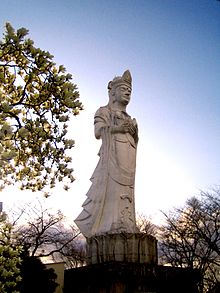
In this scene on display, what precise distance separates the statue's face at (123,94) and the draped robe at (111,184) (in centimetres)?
36

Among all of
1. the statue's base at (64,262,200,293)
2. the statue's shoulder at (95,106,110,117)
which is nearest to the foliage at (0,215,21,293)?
the statue's base at (64,262,200,293)

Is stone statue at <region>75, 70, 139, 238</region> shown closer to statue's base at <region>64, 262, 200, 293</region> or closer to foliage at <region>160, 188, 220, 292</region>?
statue's base at <region>64, 262, 200, 293</region>

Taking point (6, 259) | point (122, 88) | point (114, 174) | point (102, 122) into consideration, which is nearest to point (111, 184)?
point (114, 174)

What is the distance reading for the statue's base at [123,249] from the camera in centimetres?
750

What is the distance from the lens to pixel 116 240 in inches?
301

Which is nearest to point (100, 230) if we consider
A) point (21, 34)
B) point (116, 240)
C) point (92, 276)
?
point (116, 240)

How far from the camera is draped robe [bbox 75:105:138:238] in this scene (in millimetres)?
8758

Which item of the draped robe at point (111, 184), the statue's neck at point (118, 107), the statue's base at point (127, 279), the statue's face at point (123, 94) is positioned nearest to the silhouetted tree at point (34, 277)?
the draped robe at point (111, 184)

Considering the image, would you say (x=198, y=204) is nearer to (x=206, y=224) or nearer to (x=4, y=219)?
(x=206, y=224)

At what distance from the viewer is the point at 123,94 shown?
33.5 feet

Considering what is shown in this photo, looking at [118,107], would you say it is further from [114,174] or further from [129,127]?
[114,174]

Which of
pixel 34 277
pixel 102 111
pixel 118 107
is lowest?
pixel 34 277

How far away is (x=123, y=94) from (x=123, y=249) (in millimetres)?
4385

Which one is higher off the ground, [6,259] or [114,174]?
[114,174]
